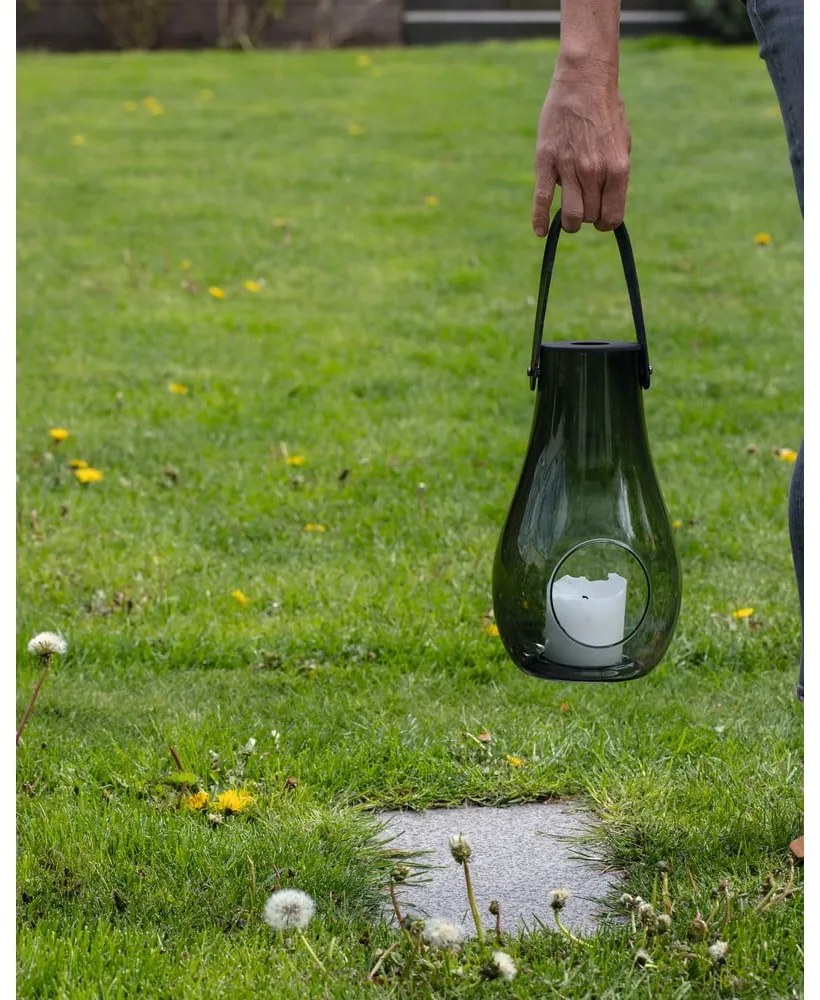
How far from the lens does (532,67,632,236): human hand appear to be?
2.03 metres

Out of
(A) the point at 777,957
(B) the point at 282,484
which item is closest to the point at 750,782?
(A) the point at 777,957

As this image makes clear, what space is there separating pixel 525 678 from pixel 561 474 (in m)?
1.03

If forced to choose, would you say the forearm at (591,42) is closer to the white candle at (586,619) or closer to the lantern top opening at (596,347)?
the lantern top opening at (596,347)

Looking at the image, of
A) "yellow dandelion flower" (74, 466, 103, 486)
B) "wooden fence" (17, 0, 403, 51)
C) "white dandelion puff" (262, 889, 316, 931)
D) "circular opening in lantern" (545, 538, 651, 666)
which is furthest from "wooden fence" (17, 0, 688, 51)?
"white dandelion puff" (262, 889, 316, 931)

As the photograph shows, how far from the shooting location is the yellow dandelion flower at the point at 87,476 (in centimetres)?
426

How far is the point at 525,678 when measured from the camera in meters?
3.14

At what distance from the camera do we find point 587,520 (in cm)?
221

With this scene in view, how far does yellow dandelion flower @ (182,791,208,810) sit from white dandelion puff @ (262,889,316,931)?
0.47 meters

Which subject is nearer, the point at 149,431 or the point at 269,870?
the point at 269,870

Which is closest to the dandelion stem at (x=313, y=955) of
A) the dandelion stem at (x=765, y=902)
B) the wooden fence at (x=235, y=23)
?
the dandelion stem at (x=765, y=902)

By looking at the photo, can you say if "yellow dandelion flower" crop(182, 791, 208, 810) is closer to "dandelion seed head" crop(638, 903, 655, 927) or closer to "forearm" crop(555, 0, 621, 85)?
"dandelion seed head" crop(638, 903, 655, 927)

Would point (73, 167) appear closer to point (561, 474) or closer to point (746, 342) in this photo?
point (746, 342)

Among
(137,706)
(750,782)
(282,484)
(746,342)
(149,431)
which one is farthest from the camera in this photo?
(746,342)
